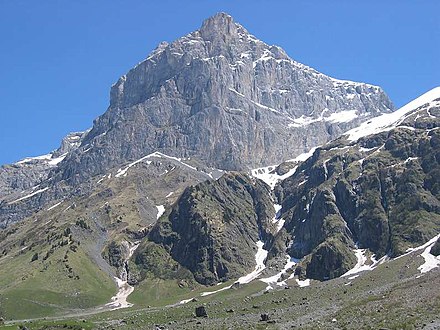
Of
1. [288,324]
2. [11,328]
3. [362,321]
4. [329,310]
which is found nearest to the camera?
[362,321]

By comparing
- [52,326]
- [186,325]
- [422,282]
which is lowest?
[422,282]

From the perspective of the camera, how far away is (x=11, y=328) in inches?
6722

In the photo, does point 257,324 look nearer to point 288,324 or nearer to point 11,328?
point 288,324

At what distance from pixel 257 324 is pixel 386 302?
105 feet

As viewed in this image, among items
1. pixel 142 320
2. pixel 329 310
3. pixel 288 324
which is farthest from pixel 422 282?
pixel 142 320

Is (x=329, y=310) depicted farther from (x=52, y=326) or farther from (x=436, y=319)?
(x=52, y=326)

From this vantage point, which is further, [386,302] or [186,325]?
[186,325]

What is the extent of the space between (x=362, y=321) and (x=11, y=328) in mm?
105361

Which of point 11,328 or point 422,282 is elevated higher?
point 11,328

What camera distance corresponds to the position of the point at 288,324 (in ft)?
452

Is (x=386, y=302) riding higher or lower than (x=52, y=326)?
lower

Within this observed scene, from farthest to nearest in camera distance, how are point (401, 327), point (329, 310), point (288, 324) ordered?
point (329, 310), point (288, 324), point (401, 327)

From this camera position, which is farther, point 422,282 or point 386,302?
point 422,282

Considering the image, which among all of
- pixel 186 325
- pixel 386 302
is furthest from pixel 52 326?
pixel 386 302
